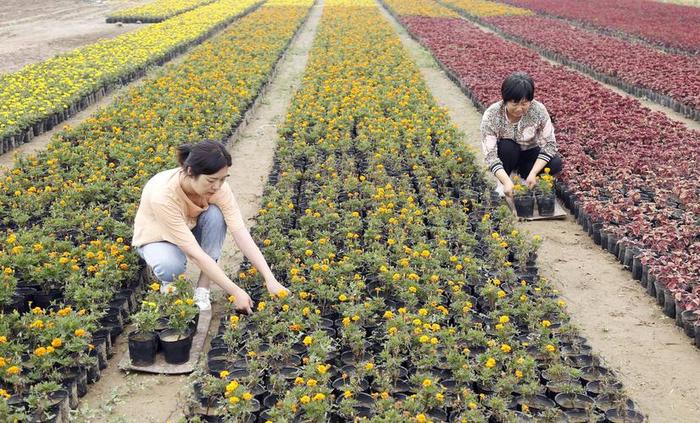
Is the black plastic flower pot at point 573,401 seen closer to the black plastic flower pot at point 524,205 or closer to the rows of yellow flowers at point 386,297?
the rows of yellow flowers at point 386,297

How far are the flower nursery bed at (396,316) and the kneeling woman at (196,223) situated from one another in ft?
0.98

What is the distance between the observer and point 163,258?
498 centimetres

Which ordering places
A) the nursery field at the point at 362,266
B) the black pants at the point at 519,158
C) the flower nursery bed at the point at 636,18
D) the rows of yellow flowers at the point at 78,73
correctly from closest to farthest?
the nursery field at the point at 362,266 → the black pants at the point at 519,158 → the rows of yellow flowers at the point at 78,73 → the flower nursery bed at the point at 636,18

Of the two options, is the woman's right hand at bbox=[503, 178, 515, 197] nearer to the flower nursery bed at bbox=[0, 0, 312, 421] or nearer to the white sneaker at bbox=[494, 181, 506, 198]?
the white sneaker at bbox=[494, 181, 506, 198]

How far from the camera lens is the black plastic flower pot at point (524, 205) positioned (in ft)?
24.0

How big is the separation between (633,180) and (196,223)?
4.92 meters

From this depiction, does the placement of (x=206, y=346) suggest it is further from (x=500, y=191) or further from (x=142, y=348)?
(x=500, y=191)

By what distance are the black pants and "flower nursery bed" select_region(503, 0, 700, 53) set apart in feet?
44.0

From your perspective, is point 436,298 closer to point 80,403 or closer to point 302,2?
point 80,403

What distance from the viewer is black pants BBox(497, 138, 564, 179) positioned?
296 inches

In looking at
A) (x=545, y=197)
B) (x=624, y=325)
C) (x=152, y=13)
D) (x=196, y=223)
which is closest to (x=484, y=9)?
(x=152, y=13)

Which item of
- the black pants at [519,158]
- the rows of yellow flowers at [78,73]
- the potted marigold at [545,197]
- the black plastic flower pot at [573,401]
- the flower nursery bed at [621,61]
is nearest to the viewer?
the black plastic flower pot at [573,401]

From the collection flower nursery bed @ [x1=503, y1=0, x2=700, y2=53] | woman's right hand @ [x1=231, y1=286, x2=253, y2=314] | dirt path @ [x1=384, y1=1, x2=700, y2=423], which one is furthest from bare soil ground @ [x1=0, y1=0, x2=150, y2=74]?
flower nursery bed @ [x1=503, y1=0, x2=700, y2=53]

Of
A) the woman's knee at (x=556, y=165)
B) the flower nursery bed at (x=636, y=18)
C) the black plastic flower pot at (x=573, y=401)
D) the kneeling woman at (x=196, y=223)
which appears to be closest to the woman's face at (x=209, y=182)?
the kneeling woman at (x=196, y=223)
